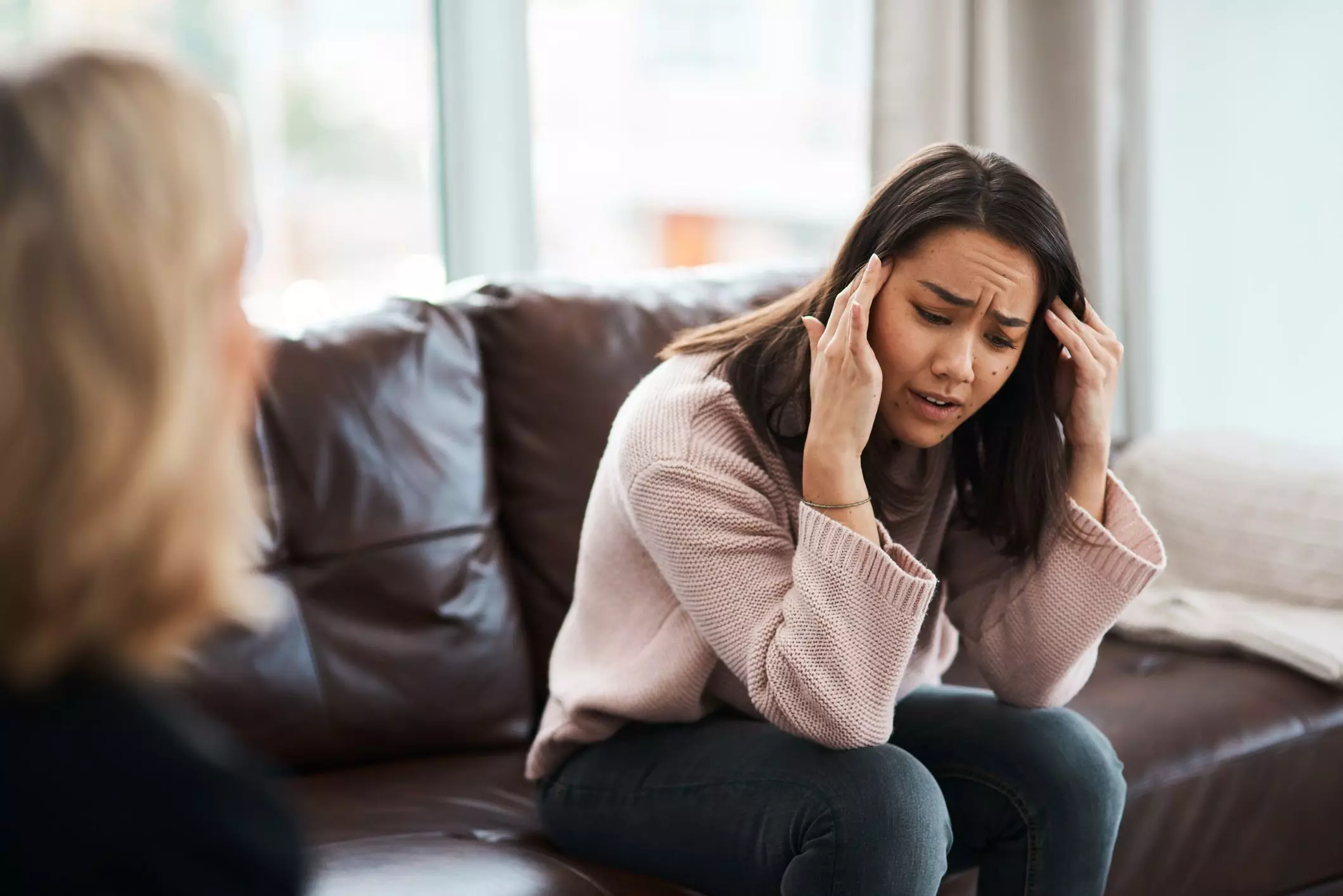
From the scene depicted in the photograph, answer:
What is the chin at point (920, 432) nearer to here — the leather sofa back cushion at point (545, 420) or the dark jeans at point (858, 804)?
the dark jeans at point (858, 804)

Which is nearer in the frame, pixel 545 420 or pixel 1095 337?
pixel 1095 337

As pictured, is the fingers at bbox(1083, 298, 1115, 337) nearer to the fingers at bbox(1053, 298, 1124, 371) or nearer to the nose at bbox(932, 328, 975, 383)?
the fingers at bbox(1053, 298, 1124, 371)

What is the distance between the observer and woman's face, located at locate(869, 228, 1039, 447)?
56.4 inches

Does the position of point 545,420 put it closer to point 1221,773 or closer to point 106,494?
point 1221,773

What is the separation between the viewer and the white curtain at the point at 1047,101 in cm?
266

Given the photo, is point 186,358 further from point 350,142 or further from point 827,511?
point 350,142

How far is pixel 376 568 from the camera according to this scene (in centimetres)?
184

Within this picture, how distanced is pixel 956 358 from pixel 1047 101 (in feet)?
5.06

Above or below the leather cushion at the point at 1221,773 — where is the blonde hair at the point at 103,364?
above

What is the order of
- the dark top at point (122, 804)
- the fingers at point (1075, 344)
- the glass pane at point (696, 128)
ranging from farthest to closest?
1. the glass pane at point (696, 128)
2. the fingers at point (1075, 344)
3. the dark top at point (122, 804)

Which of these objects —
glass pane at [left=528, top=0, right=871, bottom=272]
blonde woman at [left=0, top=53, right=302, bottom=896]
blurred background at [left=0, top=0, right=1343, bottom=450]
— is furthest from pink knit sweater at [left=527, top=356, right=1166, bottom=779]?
glass pane at [left=528, top=0, right=871, bottom=272]

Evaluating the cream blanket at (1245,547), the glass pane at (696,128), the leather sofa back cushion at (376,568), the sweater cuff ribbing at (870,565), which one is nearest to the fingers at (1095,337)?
the sweater cuff ribbing at (870,565)

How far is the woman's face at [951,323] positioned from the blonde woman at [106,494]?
870 mm

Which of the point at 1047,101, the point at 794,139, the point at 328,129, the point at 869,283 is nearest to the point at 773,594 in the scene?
the point at 869,283
